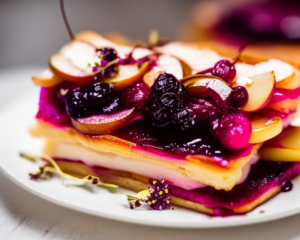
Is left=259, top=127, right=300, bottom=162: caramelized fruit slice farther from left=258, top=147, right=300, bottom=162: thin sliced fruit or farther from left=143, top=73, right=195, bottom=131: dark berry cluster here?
left=143, top=73, right=195, bottom=131: dark berry cluster

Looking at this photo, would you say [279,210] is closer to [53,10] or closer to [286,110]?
[286,110]

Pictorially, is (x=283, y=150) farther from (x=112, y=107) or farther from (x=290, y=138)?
(x=112, y=107)

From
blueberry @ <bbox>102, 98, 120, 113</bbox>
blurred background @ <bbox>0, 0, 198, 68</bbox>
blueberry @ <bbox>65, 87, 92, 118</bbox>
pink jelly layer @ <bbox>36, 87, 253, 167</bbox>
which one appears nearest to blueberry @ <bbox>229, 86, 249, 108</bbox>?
pink jelly layer @ <bbox>36, 87, 253, 167</bbox>

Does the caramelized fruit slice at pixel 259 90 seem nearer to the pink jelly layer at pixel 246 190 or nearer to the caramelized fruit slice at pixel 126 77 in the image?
the pink jelly layer at pixel 246 190

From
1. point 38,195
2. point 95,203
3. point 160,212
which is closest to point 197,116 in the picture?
point 160,212

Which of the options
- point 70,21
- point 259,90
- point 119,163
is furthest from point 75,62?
point 70,21

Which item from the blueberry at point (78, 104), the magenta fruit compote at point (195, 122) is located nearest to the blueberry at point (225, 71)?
the magenta fruit compote at point (195, 122)
